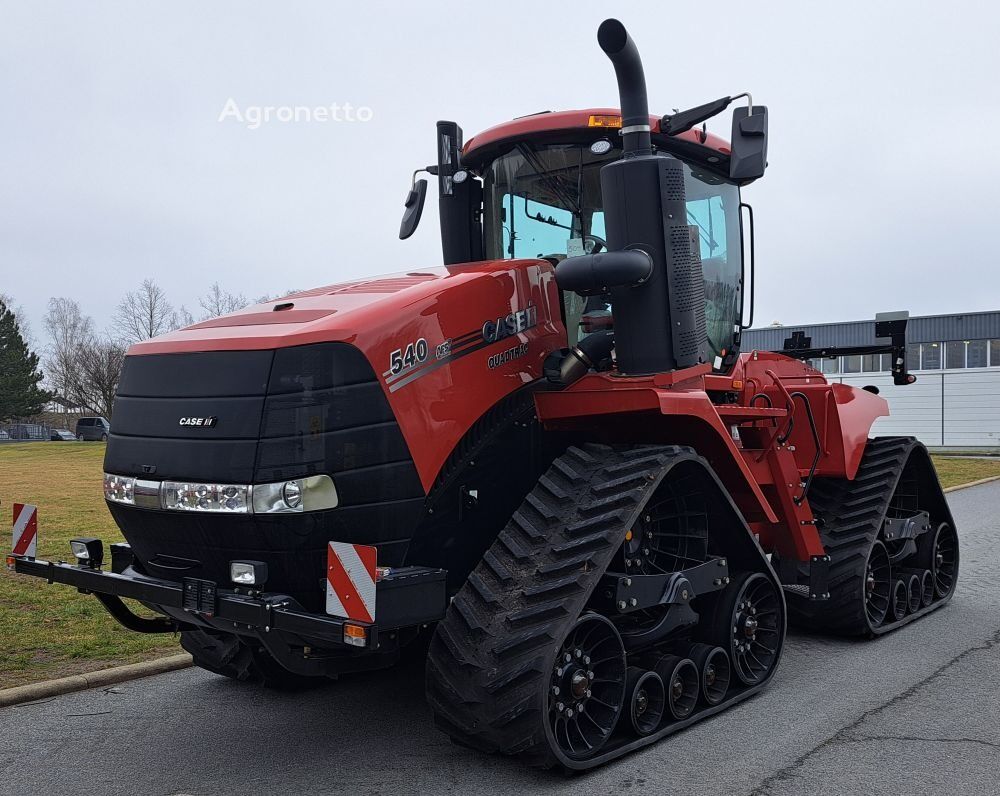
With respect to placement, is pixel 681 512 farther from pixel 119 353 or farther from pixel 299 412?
pixel 119 353

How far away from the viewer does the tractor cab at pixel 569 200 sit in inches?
200

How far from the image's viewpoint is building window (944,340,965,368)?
40.6 m

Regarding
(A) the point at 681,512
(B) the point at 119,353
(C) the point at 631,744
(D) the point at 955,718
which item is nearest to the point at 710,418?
(A) the point at 681,512

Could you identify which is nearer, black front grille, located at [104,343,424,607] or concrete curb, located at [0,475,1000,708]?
black front grille, located at [104,343,424,607]

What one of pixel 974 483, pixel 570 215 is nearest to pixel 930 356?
pixel 974 483

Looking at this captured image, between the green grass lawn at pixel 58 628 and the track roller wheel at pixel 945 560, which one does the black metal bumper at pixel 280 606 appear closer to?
the green grass lawn at pixel 58 628

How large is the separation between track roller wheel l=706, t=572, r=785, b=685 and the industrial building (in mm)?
34011

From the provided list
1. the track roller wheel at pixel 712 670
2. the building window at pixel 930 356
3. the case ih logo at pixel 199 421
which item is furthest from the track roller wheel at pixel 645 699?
the building window at pixel 930 356

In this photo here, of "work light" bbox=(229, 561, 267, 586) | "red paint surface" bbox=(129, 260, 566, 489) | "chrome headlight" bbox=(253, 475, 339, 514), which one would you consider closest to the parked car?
"red paint surface" bbox=(129, 260, 566, 489)

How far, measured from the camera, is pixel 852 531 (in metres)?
6.48

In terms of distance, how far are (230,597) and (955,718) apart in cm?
354

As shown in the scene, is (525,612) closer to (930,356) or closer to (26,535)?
(26,535)

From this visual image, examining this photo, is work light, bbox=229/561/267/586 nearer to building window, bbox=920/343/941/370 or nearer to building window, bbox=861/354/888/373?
building window, bbox=861/354/888/373

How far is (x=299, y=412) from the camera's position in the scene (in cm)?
370
